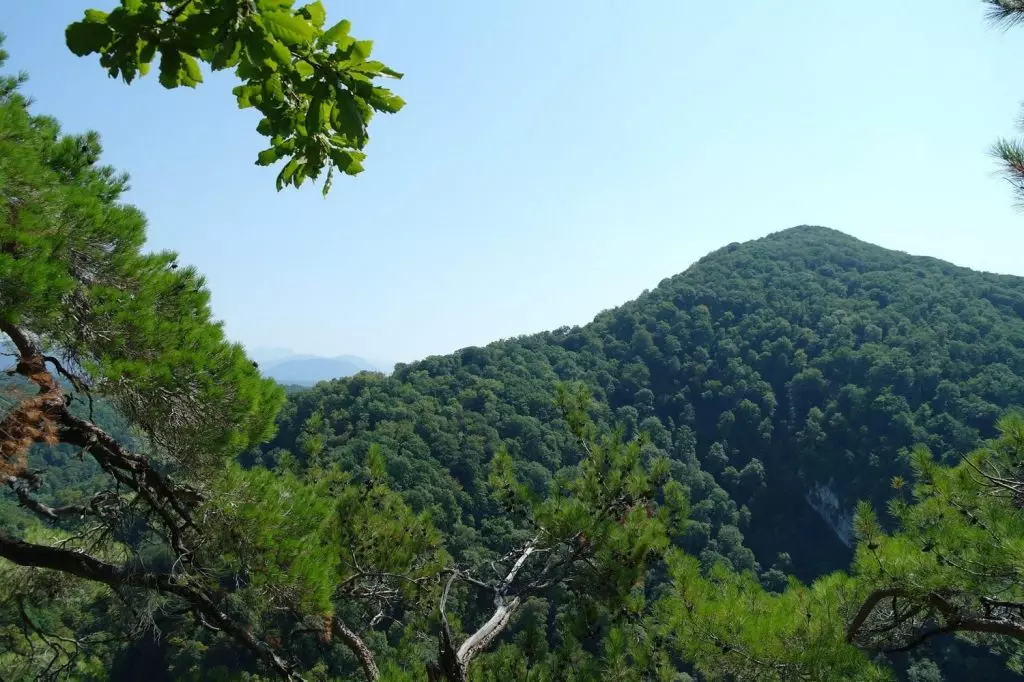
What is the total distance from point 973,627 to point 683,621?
1.45 meters

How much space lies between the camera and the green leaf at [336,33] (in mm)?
976

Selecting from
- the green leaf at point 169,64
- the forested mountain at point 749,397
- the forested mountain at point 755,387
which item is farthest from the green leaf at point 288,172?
the forested mountain at point 755,387

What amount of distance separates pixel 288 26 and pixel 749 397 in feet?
172

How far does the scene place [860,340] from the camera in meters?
47.2

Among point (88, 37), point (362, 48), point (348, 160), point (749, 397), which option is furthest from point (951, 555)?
point (749, 397)

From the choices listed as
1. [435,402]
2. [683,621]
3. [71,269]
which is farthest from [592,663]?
[435,402]

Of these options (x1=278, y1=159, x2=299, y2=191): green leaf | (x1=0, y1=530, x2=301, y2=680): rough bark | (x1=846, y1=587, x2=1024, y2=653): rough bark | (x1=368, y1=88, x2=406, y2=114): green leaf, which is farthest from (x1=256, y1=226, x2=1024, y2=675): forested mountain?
(x1=368, y1=88, x2=406, y2=114): green leaf

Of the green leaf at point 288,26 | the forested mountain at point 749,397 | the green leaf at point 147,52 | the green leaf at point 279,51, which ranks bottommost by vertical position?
the forested mountain at point 749,397

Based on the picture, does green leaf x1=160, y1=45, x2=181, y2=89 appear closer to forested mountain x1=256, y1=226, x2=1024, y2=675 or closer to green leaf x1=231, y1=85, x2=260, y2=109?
green leaf x1=231, y1=85, x2=260, y2=109

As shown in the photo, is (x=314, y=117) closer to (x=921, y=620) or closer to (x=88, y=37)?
(x=88, y=37)

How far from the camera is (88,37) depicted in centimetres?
97

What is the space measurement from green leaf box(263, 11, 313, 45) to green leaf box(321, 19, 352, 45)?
0.25ft

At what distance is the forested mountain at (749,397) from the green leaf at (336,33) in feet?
84.3

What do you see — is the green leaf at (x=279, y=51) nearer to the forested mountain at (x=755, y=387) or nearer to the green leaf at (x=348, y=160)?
the green leaf at (x=348, y=160)
